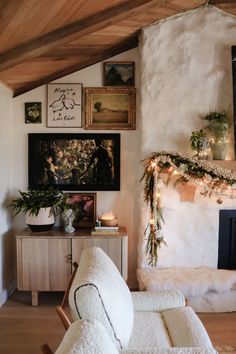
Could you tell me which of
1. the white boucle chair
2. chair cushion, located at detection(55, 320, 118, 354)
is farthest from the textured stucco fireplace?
chair cushion, located at detection(55, 320, 118, 354)

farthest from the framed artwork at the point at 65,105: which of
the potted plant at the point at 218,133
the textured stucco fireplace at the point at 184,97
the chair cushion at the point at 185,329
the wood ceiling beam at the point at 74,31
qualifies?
the chair cushion at the point at 185,329

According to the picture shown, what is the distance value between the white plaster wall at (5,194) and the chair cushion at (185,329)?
196 centimetres

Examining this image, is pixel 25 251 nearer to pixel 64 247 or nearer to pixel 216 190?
pixel 64 247

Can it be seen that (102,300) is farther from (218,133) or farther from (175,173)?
(218,133)

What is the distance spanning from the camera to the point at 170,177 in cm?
347

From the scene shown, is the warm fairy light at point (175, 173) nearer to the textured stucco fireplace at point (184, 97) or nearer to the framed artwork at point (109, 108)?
the textured stucco fireplace at point (184, 97)

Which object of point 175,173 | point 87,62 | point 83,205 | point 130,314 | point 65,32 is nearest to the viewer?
point 130,314

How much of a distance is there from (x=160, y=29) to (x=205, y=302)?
282 centimetres

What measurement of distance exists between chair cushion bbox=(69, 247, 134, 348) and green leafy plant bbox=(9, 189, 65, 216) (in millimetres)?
1620

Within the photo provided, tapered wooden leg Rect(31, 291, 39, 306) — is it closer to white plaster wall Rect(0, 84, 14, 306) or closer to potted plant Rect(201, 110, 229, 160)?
white plaster wall Rect(0, 84, 14, 306)

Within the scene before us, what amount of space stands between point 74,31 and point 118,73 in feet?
3.63

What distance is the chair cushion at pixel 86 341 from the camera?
1.11 m

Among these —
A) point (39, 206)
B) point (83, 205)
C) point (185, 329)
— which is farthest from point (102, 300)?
point (83, 205)

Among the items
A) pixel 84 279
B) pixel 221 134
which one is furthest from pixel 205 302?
pixel 84 279
